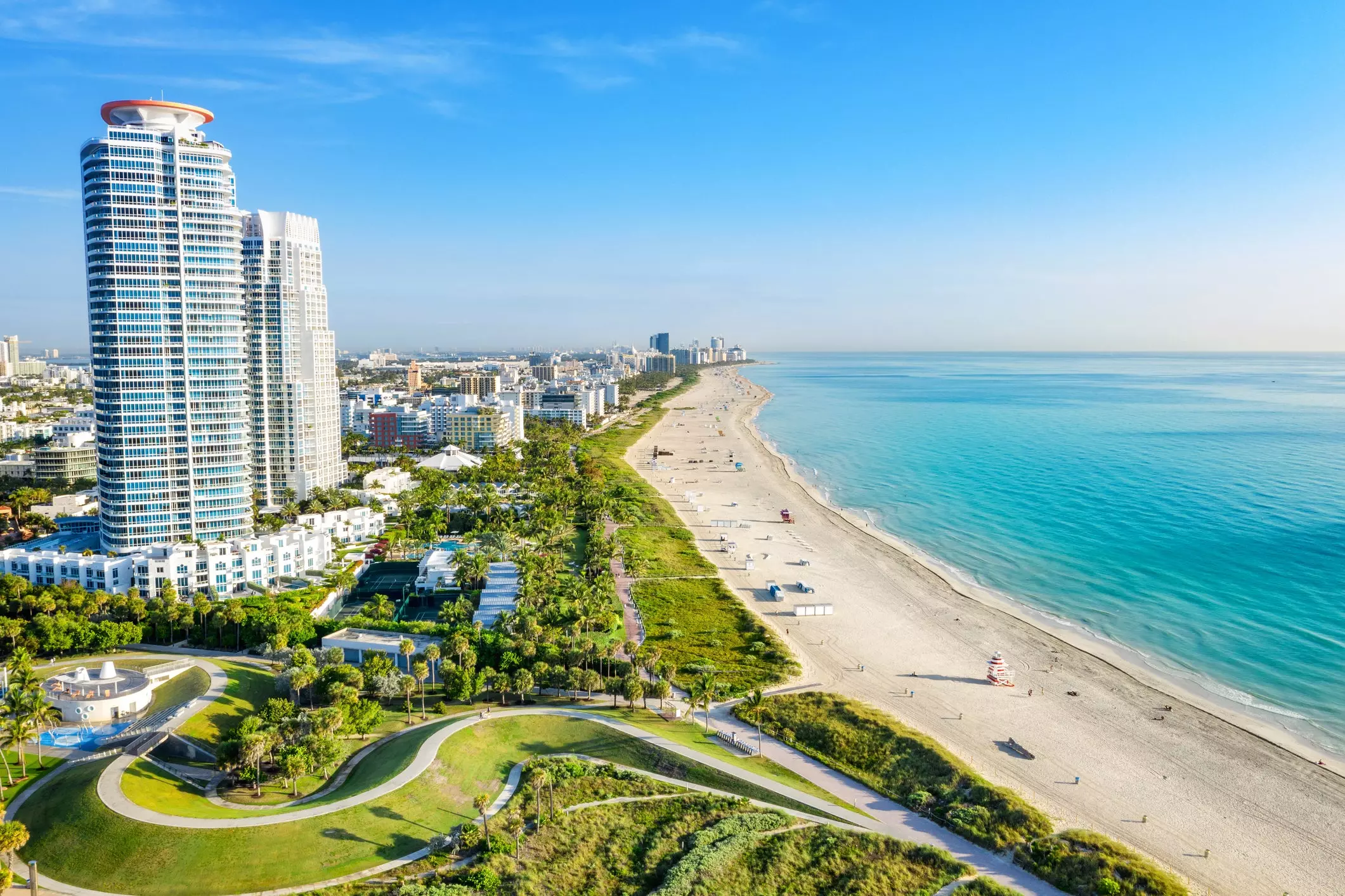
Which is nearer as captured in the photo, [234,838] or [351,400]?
[234,838]

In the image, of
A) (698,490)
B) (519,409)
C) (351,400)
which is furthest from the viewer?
(351,400)

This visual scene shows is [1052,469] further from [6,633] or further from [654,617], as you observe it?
[6,633]

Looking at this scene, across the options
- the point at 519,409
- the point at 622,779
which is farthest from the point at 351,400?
the point at 622,779

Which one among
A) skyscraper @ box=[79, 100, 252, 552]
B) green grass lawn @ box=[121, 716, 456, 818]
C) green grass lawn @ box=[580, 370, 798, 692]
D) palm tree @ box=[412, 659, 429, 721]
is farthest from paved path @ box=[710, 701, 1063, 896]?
skyscraper @ box=[79, 100, 252, 552]

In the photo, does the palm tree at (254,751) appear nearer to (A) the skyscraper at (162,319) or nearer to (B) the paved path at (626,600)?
(B) the paved path at (626,600)

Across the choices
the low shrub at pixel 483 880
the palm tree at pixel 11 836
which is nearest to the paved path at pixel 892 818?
the low shrub at pixel 483 880

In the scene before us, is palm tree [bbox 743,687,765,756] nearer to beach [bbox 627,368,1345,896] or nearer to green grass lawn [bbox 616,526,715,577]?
beach [bbox 627,368,1345,896]

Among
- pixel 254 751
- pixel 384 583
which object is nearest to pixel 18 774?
pixel 254 751
